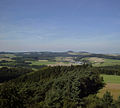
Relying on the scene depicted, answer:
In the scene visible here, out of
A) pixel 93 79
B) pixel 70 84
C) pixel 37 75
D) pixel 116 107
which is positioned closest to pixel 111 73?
pixel 93 79

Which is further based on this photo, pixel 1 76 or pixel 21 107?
pixel 1 76

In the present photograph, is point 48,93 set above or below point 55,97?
below

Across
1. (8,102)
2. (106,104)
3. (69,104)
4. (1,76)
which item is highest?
(8,102)

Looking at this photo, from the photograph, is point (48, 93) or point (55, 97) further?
point (48, 93)

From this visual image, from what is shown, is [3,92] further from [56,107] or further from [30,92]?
[30,92]

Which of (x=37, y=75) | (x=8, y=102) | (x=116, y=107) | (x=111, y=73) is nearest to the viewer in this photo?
(x=8, y=102)

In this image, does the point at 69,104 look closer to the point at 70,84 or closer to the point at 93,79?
the point at 70,84

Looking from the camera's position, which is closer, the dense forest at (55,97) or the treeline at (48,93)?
the dense forest at (55,97)

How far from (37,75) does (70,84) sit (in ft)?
110

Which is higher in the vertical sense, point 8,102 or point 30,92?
point 8,102

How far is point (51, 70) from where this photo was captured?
67.6m

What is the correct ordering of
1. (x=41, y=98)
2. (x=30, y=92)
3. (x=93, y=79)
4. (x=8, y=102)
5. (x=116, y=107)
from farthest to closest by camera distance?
(x=93, y=79) < (x=30, y=92) < (x=41, y=98) < (x=116, y=107) < (x=8, y=102)

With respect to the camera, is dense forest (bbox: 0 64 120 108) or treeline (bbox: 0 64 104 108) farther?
treeline (bbox: 0 64 104 108)

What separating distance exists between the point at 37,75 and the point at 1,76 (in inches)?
1106
